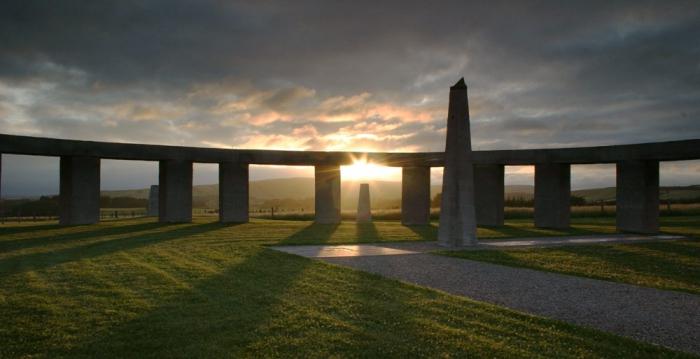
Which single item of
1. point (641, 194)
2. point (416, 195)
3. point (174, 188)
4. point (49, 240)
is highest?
point (174, 188)

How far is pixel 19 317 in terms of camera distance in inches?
260

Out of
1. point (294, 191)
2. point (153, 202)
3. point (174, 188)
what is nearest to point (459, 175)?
point (174, 188)

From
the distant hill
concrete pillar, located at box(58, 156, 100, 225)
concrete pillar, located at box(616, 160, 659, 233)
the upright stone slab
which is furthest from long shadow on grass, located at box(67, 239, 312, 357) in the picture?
the distant hill

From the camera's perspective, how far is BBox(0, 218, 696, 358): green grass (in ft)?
17.8

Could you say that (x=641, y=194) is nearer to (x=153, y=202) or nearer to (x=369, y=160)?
(x=369, y=160)

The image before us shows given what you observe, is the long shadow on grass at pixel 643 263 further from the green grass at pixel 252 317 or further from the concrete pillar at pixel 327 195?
the concrete pillar at pixel 327 195

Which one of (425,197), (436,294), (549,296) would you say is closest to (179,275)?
(436,294)

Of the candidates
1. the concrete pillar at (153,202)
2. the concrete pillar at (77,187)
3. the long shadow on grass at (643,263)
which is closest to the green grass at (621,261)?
the long shadow on grass at (643,263)

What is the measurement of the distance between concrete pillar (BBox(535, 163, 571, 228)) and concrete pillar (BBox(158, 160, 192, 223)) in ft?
67.1

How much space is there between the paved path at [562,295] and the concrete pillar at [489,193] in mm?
15722

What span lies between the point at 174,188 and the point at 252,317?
22.0 meters

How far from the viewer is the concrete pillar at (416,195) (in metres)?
28.4

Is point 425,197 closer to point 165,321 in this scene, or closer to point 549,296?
point 549,296

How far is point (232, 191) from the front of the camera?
1081 inches
